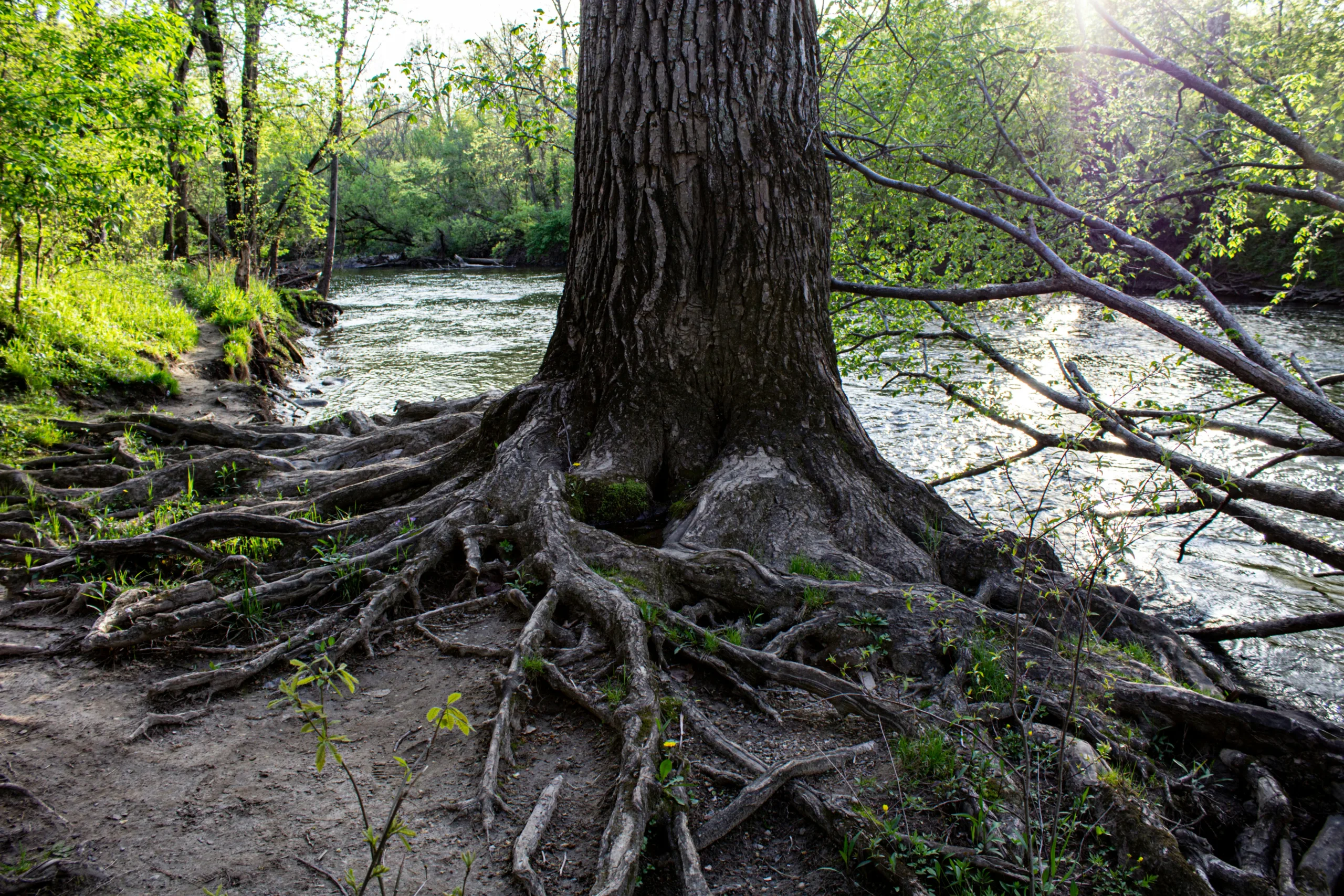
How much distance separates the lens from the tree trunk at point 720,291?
15.4ft

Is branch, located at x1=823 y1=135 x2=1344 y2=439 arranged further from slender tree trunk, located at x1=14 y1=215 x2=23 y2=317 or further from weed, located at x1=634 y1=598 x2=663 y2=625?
slender tree trunk, located at x1=14 y1=215 x2=23 y2=317

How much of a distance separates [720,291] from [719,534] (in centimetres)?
166

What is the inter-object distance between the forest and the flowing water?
4.4 inches

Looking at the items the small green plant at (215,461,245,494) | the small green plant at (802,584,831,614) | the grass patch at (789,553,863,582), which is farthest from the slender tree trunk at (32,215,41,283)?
the small green plant at (802,584,831,614)

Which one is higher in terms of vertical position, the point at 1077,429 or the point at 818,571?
the point at 1077,429

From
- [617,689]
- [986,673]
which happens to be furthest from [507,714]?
[986,673]

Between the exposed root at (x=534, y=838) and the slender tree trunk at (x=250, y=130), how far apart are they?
781 inches

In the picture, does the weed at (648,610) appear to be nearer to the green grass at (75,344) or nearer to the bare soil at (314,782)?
the bare soil at (314,782)

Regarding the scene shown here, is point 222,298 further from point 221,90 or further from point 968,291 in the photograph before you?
point 968,291

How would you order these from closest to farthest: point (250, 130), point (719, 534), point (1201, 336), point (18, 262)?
point (1201, 336)
point (719, 534)
point (18, 262)
point (250, 130)

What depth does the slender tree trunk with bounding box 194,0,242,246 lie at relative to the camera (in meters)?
17.2

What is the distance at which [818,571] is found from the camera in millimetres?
4277

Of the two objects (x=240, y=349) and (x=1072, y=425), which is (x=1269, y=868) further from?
(x=240, y=349)

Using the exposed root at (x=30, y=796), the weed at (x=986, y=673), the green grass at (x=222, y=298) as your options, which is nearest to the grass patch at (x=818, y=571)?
the weed at (x=986, y=673)
